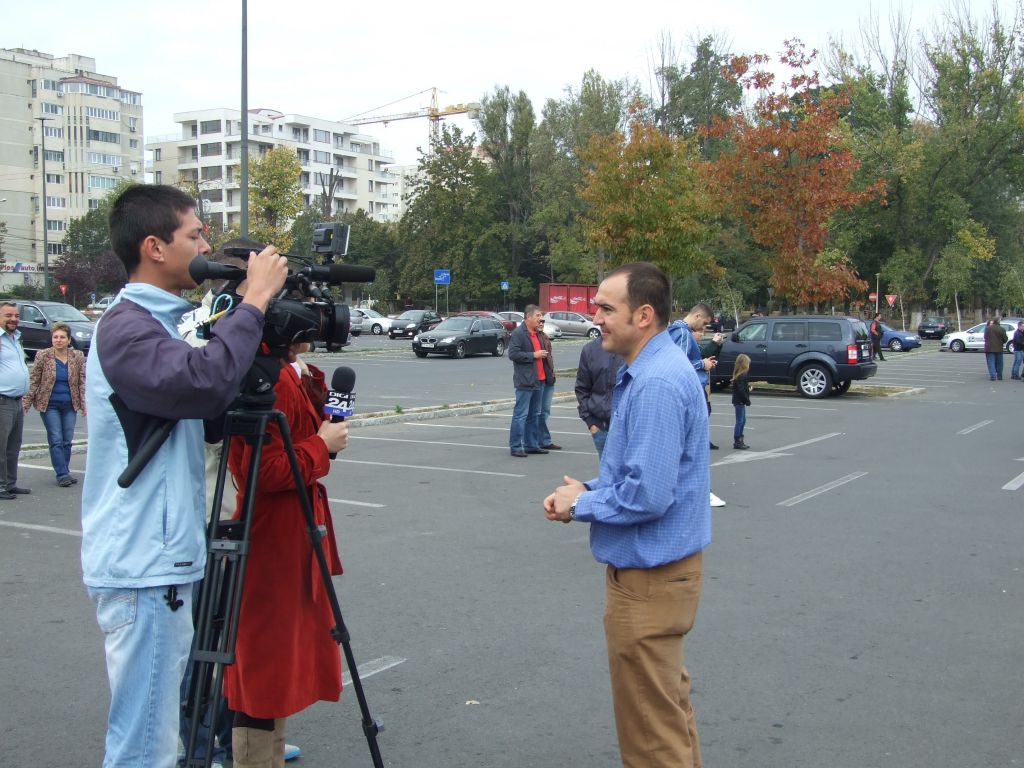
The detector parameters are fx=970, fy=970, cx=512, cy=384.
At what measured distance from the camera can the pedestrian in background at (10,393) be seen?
9758mm

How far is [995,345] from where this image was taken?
2694 centimetres

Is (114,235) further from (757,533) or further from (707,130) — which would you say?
(707,130)

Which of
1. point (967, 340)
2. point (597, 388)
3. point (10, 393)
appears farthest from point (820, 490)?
point (967, 340)

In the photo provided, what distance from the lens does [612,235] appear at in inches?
991

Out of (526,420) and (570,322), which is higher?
(570,322)

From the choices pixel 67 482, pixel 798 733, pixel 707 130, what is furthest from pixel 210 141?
pixel 798 733

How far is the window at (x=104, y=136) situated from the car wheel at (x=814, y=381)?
10595 centimetres

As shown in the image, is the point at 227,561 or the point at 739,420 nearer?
the point at 227,561

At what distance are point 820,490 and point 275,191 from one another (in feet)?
124

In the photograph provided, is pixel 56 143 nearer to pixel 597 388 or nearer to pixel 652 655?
pixel 597 388

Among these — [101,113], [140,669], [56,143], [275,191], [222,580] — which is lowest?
[140,669]

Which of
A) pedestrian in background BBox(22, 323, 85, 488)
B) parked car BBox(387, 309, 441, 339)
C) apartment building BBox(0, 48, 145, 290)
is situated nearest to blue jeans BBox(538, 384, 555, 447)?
pedestrian in background BBox(22, 323, 85, 488)

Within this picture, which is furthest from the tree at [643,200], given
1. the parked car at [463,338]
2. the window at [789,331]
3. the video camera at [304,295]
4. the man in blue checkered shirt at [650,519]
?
the video camera at [304,295]

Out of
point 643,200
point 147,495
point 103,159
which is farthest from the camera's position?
point 103,159
